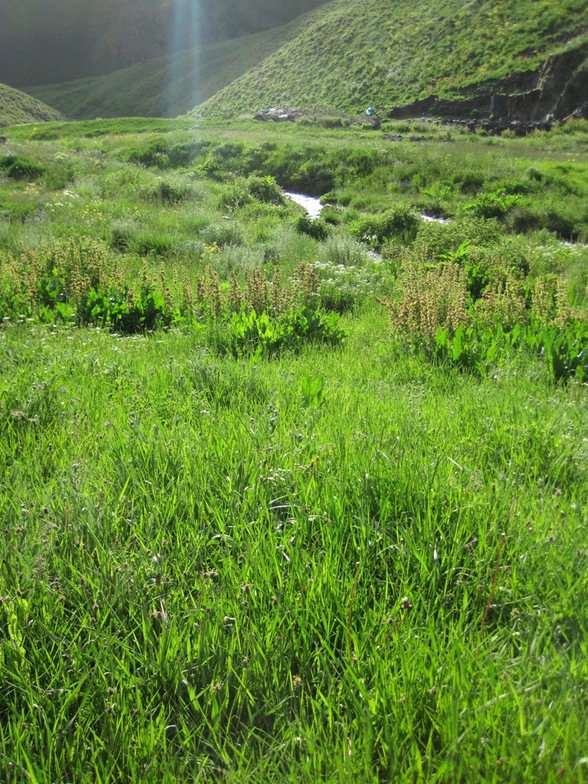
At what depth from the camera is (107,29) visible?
172000mm

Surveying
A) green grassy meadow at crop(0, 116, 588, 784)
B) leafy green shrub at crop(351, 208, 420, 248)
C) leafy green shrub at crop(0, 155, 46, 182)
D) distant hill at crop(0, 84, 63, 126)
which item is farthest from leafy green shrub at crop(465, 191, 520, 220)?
distant hill at crop(0, 84, 63, 126)

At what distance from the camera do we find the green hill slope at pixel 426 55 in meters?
47.3

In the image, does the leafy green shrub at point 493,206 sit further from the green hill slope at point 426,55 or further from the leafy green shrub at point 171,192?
the green hill slope at point 426,55

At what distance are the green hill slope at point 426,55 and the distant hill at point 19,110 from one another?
101 ft

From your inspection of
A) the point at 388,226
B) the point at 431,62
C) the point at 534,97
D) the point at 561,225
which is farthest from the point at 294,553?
the point at 431,62

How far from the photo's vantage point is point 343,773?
1.26 m

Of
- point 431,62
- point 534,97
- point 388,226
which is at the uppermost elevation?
point 431,62

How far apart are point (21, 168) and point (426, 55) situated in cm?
4878

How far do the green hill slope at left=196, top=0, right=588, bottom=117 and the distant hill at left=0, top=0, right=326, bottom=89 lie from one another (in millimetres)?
107520

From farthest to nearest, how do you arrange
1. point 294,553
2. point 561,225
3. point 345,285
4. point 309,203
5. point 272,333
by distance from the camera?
point 309,203
point 561,225
point 345,285
point 272,333
point 294,553

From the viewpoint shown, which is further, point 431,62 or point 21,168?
point 431,62

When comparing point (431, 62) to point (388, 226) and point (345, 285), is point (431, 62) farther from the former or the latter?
point (345, 285)

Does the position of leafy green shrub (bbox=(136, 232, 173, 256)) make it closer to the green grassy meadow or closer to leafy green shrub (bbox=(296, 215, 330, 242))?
leafy green shrub (bbox=(296, 215, 330, 242))

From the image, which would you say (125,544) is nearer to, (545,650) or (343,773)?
(343,773)
